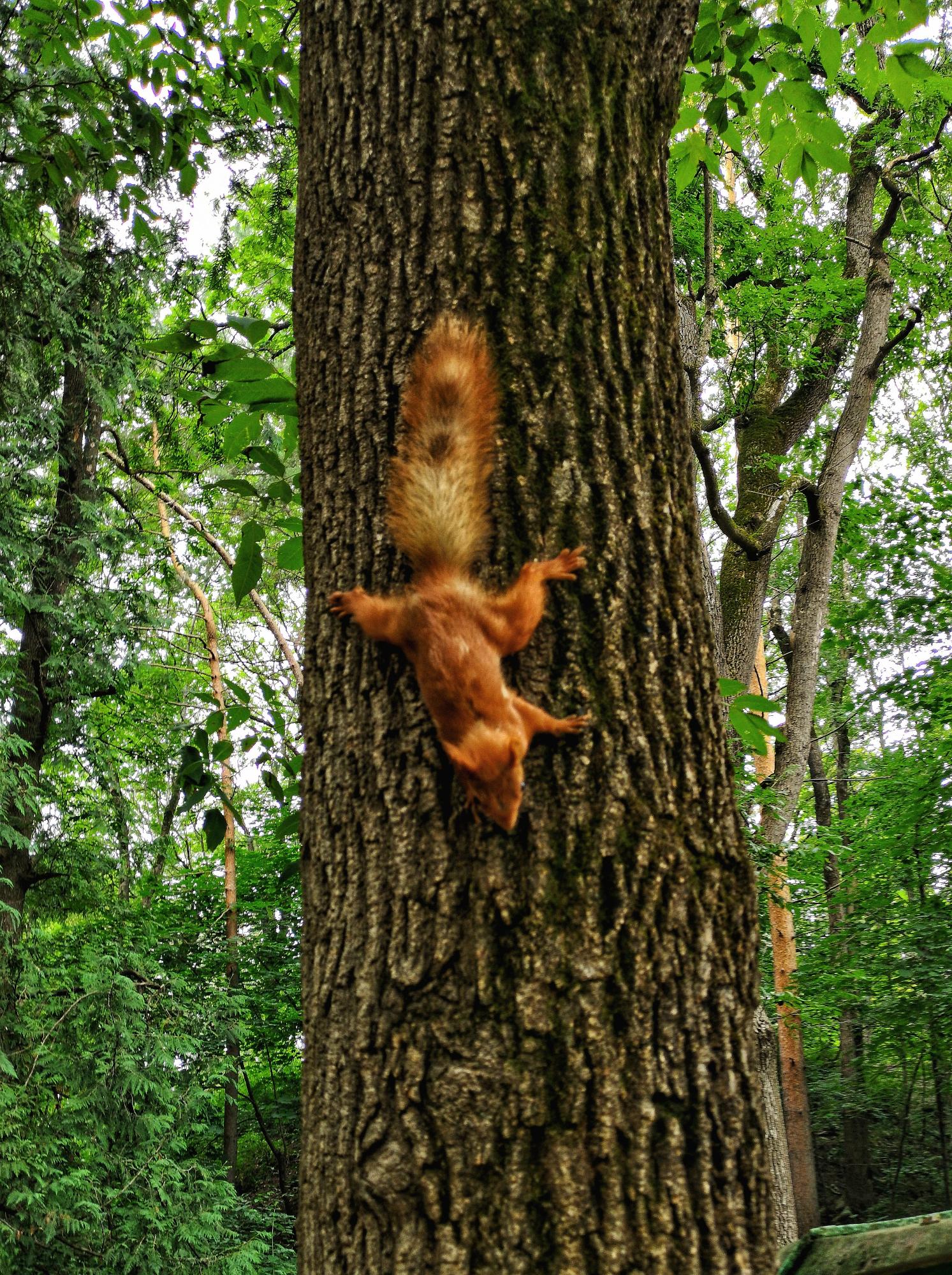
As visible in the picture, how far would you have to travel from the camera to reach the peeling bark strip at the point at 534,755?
42.3 inches

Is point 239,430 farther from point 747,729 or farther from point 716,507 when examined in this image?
point 716,507

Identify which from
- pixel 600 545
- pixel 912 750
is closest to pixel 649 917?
pixel 600 545

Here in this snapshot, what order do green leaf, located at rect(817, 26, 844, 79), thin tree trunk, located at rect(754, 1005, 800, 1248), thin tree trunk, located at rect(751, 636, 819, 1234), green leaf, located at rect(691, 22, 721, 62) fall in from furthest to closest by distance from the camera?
thin tree trunk, located at rect(751, 636, 819, 1234), thin tree trunk, located at rect(754, 1005, 800, 1248), green leaf, located at rect(691, 22, 721, 62), green leaf, located at rect(817, 26, 844, 79)

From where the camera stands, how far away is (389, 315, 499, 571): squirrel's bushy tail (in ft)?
4.39

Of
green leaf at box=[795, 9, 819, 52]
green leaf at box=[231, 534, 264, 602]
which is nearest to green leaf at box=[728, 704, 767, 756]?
green leaf at box=[231, 534, 264, 602]

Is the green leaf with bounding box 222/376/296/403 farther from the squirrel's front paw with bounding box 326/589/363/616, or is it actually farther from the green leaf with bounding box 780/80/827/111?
the green leaf with bounding box 780/80/827/111

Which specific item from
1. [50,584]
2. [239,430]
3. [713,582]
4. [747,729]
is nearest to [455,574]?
[747,729]

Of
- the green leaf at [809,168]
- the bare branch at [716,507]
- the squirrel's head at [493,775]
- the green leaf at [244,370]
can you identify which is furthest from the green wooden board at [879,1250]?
the bare branch at [716,507]

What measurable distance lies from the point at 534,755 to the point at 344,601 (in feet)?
1.24

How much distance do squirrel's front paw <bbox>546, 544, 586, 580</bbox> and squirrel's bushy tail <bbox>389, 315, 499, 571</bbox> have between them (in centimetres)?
11

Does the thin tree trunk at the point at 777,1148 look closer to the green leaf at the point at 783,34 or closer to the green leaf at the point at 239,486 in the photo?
the green leaf at the point at 239,486

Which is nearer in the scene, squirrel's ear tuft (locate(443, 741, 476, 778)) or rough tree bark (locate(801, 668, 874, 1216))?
squirrel's ear tuft (locate(443, 741, 476, 778))

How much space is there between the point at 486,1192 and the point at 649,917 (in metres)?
0.35

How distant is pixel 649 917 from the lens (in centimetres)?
116
